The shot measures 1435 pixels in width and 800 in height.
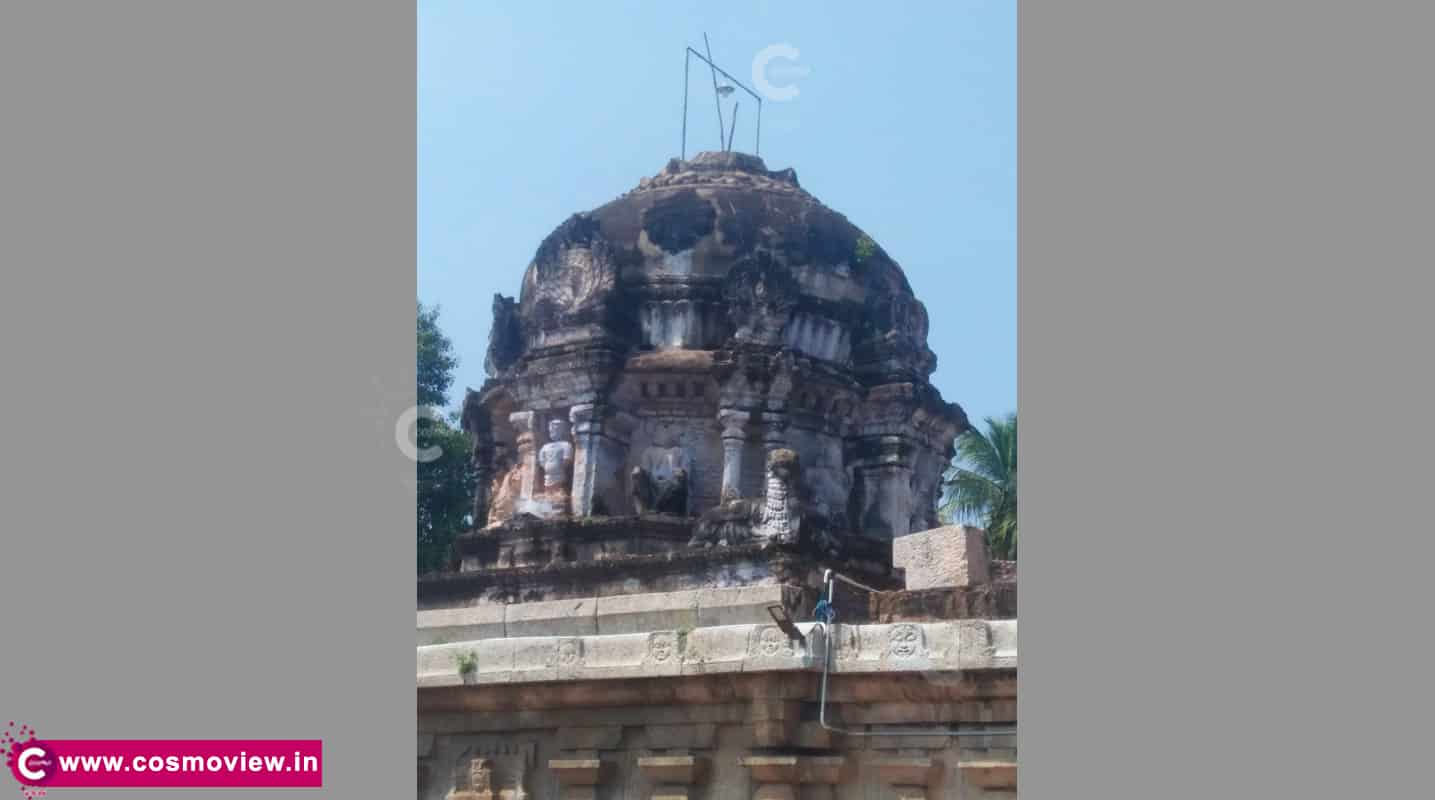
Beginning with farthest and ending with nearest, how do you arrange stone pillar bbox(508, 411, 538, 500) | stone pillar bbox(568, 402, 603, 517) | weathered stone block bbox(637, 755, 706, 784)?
stone pillar bbox(508, 411, 538, 500)
stone pillar bbox(568, 402, 603, 517)
weathered stone block bbox(637, 755, 706, 784)

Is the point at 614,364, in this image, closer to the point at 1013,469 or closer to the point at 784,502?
the point at 784,502

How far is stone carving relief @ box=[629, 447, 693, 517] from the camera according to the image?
21.2 m

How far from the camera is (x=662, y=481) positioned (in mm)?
21438

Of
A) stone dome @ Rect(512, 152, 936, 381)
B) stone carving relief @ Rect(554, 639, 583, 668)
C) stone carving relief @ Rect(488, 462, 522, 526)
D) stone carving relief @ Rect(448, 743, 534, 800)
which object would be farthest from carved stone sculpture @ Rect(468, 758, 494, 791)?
stone dome @ Rect(512, 152, 936, 381)

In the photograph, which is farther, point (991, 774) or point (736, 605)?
point (736, 605)

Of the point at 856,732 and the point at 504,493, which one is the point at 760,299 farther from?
the point at 856,732

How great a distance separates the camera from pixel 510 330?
76.5 ft

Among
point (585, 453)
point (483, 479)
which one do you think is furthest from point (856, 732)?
point (483, 479)

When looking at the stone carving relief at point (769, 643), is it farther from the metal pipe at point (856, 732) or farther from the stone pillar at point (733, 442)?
the stone pillar at point (733, 442)

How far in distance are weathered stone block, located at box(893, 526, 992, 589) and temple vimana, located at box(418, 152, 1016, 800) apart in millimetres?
21

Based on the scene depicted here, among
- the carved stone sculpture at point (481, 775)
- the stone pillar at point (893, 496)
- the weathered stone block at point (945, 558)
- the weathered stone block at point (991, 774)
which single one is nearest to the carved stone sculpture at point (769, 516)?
the stone pillar at point (893, 496)
